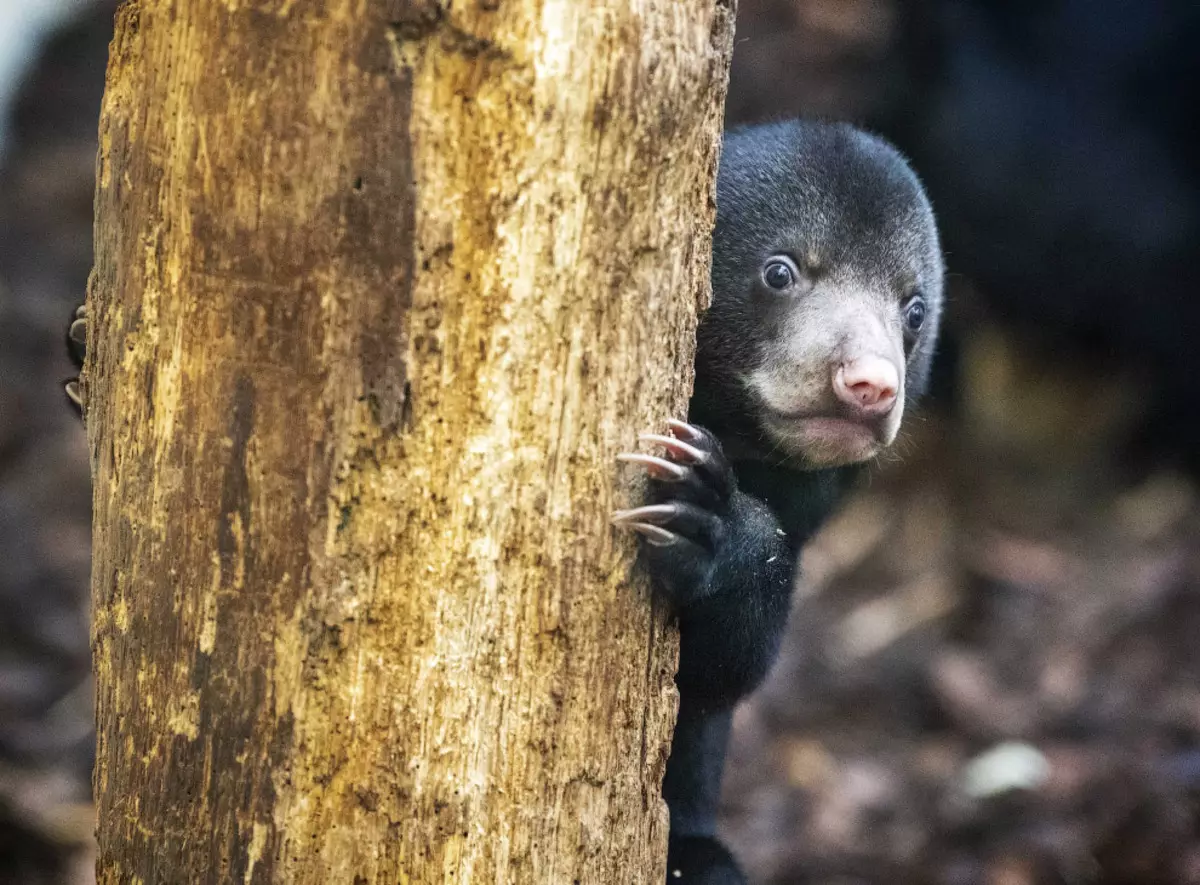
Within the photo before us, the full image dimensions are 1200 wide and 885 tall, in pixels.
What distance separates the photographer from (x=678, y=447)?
2.82 metres

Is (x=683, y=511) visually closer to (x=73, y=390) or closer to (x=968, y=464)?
(x=73, y=390)

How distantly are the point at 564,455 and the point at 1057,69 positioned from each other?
7.66 metres

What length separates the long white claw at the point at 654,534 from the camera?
276 cm

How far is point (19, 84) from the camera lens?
1064cm

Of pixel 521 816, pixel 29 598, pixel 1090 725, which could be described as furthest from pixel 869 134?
pixel 29 598

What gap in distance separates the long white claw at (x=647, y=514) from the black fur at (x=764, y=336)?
0.46 m

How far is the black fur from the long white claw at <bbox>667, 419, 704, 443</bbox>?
40cm

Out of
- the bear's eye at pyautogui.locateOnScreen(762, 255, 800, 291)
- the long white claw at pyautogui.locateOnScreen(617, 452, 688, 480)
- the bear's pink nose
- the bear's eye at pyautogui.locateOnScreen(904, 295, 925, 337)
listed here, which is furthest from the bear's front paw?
the bear's eye at pyautogui.locateOnScreen(904, 295, 925, 337)

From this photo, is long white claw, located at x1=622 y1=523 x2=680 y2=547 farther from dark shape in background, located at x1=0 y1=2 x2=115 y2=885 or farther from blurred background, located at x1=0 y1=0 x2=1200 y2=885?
dark shape in background, located at x1=0 y1=2 x2=115 y2=885

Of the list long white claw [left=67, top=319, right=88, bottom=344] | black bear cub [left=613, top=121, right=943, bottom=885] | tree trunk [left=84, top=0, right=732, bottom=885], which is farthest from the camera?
long white claw [left=67, top=319, right=88, bottom=344]

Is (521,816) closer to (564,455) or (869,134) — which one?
(564,455)

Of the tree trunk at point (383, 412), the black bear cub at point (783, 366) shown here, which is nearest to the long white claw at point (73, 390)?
the tree trunk at point (383, 412)

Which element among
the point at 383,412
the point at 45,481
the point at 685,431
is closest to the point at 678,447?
the point at 685,431

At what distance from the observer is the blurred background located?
21.0 feet
